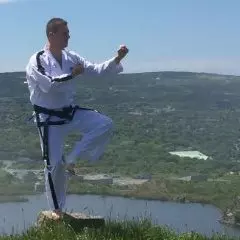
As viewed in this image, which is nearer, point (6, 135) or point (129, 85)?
point (6, 135)

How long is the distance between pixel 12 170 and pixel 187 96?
296ft

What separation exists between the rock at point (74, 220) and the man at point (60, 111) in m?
0.08

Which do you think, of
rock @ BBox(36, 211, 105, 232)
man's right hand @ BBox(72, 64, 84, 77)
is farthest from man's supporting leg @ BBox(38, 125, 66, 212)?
man's right hand @ BBox(72, 64, 84, 77)

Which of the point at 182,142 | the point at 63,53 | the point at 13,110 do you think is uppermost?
the point at 63,53

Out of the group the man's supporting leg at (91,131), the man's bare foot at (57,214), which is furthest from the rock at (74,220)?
the man's supporting leg at (91,131)

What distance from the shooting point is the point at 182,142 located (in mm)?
135250

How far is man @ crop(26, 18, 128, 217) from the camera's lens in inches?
265

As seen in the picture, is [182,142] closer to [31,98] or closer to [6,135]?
[6,135]

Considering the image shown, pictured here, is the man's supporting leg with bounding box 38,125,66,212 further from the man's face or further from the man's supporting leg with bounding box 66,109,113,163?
the man's face

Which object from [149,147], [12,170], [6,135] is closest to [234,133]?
[149,147]

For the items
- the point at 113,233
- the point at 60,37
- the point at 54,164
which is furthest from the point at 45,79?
the point at 113,233

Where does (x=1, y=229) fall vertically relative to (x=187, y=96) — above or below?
above

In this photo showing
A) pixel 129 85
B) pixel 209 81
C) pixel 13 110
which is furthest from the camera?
pixel 209 81

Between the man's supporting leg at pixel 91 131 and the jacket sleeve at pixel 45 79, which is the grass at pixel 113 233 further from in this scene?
the jacket sleeve at pixel 45 79
